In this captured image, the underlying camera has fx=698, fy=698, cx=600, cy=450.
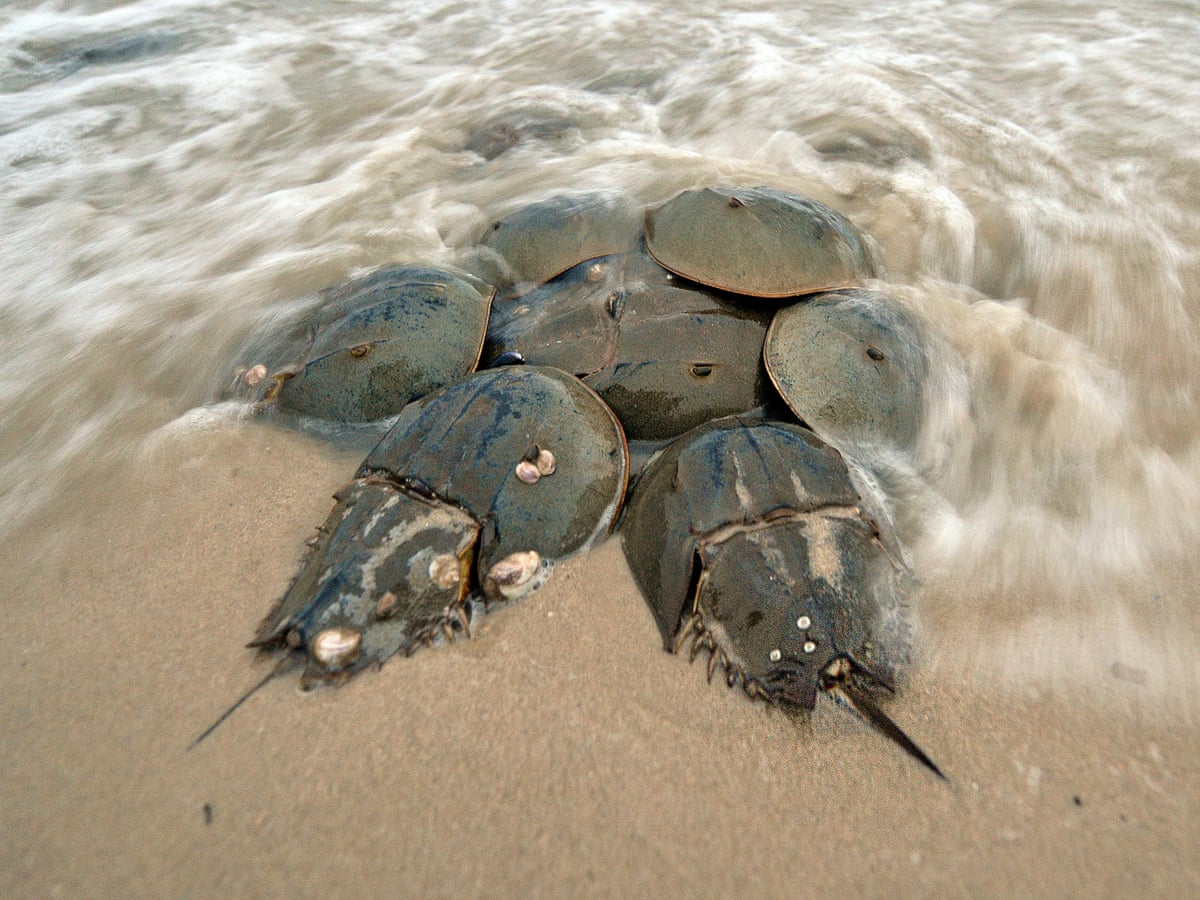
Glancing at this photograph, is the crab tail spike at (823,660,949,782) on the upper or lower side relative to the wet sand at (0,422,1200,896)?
upper

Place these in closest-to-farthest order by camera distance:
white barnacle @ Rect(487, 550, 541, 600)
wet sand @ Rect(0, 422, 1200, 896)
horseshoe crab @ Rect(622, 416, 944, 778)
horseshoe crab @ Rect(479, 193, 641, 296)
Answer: wet sand @ Rect(0, 422, 1200, 896) < horseshoe crab @ Rect(622, 416, 944, 778) < white barnacle @ Rect(487, 550, 541, 600) < horseshoe crab @ Rect(479, 193, 641, 296)

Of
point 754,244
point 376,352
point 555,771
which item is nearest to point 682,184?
point 754,244

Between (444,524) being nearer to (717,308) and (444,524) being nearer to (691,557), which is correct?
(691,557)

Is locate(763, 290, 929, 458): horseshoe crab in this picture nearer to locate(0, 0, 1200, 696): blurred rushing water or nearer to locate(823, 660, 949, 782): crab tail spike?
locate(0, 0, 1200, 696): blurred rushing water

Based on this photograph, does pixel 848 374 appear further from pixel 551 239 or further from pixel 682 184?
pixel 682 184

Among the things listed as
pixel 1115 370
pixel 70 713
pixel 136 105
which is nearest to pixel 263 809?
pixel 70 713

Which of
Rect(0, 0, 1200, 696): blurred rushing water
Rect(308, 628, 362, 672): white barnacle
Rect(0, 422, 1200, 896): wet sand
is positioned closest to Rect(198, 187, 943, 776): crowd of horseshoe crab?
Rect(308, 628, 362, 672): white barnacle
